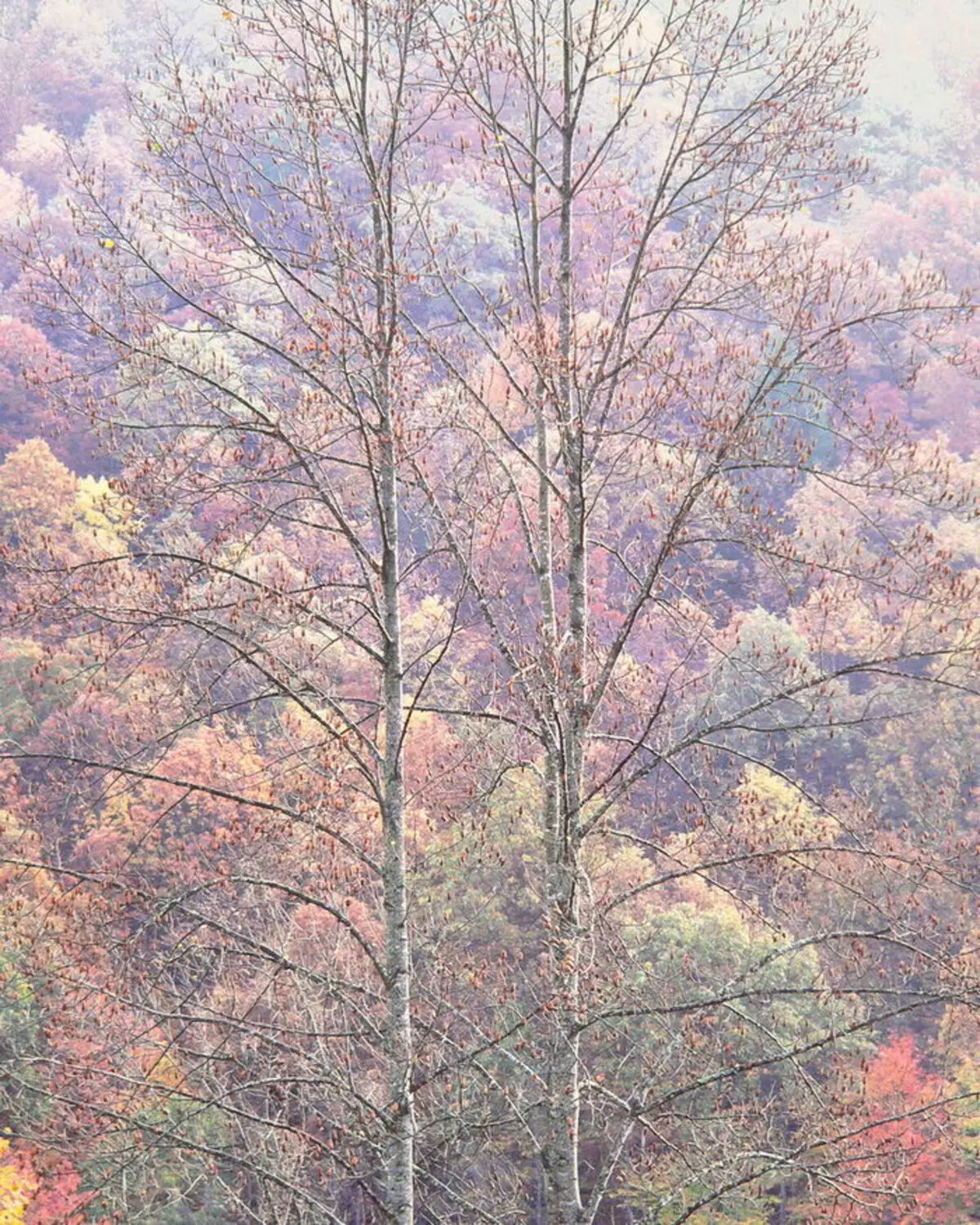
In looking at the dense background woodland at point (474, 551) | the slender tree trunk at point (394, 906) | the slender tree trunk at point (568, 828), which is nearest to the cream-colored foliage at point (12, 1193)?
the dense background woodland at point (474, 551)

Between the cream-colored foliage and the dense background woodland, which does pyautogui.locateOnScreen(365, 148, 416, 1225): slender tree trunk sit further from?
the cream-colored foliage

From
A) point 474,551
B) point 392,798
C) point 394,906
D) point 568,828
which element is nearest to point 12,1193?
point 394,906

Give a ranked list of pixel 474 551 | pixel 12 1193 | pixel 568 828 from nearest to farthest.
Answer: pixel 568 828 → pixel 474 551 → pixel 12 1193

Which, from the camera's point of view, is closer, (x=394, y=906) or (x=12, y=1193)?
(x=394, y=906)

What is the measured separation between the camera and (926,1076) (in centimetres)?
1872

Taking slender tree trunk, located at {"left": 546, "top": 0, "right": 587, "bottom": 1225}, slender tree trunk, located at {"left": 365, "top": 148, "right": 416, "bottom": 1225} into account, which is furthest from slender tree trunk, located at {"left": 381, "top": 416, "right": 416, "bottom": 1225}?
slender tree trunk, located at {"left": 546, "top": 0, "right": 587, "bottom": 1225}

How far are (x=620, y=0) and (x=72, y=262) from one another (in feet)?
9.95

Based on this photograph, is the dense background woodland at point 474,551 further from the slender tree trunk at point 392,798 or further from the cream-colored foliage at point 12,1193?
the cream-colored foliage at point 12,1193

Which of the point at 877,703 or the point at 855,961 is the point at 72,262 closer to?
the point at 855,961

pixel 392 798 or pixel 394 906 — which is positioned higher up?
pixel 392 798

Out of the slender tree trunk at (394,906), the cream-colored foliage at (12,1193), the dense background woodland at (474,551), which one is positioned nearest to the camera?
the dense background woodland at (474,551)

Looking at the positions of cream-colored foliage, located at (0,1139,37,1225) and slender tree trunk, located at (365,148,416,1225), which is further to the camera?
cream-colored foliage, located at (0,1139,37,1225)

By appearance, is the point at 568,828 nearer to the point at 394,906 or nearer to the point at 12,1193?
the point at 394,906

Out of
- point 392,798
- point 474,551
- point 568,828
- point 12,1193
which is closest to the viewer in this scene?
point 568,828
